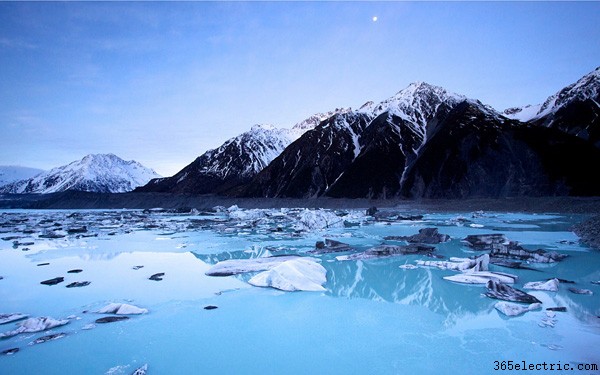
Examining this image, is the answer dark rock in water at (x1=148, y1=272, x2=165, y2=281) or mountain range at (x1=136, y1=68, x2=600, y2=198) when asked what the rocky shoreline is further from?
dark rock in water at (x1=148, y1=272, x2=165, y2=281)

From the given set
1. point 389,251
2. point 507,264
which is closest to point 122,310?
point 389,251

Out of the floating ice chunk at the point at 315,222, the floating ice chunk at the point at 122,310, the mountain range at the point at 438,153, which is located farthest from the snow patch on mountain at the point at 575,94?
the floating ice chunk at the point at 122,310

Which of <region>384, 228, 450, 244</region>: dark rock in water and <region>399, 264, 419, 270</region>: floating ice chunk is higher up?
<region>384, 228, 450, 244</region>: dark rock in water

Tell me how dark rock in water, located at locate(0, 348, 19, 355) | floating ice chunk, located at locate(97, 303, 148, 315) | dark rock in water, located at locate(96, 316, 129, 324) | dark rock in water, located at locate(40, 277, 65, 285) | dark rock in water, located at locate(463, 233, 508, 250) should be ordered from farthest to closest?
dark rock in water, located at locate(463, 233, 508, 250) < dark rock in water, located at locate(40, 277, 65, 285) < floating ice chunk, located at locate(97, 303, 148, 315) < dark rock in water, located at locate(96, 316, 129, 324) < dark rock in water, located at locate(0, 348, 19, 355)

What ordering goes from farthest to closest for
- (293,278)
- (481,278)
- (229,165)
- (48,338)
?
(229,165) < (293,278) < (481,278) < (48,338)

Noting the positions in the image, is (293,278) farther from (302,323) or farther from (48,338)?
(48,338)

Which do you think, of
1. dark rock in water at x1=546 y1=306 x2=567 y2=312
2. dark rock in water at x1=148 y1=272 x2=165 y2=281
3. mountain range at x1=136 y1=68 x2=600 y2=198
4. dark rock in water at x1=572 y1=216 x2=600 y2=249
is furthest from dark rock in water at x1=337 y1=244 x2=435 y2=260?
mountain range at x1=136 y1=68 x2=600 y2=198

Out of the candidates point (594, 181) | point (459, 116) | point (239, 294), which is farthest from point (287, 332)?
point (459, 116)
